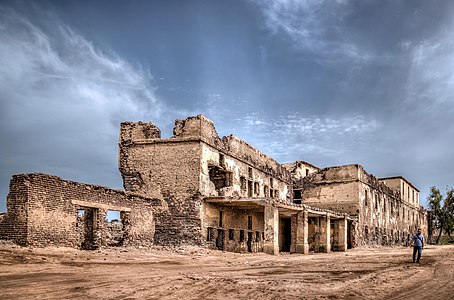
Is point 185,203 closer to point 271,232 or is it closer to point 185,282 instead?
point 271,232

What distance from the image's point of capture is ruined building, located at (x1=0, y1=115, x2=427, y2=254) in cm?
2022

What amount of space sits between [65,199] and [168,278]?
1006cm

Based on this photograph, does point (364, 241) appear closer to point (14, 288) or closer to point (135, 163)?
point (135, 163)

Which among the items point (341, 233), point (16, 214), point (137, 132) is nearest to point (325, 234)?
point (341, 233)

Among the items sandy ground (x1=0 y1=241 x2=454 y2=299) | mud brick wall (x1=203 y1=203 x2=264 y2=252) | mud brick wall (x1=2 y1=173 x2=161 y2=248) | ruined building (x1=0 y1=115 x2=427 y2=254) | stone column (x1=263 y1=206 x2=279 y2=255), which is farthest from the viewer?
mud brick wall (x1=203 y1=203 x2=264 y2=252)

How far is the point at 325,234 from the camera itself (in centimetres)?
3647

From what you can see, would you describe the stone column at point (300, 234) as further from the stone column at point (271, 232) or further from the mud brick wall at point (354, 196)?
the mud brick wall at point (354, 196)

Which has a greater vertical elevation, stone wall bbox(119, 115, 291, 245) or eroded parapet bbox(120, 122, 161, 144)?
eroded parapet bbox(120, 122, 161, 144)

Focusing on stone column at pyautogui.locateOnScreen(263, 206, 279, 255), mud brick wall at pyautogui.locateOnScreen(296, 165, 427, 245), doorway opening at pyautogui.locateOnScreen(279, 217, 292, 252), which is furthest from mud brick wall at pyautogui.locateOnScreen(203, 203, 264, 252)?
mud brick wall at pyautogui.locateOnScreen(296, 165, 427, 245)

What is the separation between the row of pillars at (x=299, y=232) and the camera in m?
28.2

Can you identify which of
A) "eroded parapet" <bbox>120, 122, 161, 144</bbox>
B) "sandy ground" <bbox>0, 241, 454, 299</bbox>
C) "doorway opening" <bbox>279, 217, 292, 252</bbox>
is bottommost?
"doorway opening" <bbox>279, 217, 292, 252</bbox>

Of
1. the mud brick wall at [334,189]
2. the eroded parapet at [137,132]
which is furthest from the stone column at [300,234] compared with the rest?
the mud brick wall at [334,189]

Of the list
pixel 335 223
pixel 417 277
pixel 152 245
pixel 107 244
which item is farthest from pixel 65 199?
pixel 335 223

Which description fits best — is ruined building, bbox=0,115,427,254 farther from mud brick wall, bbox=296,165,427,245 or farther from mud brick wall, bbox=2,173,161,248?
mud brick wall, bbox=296,165,427,245
